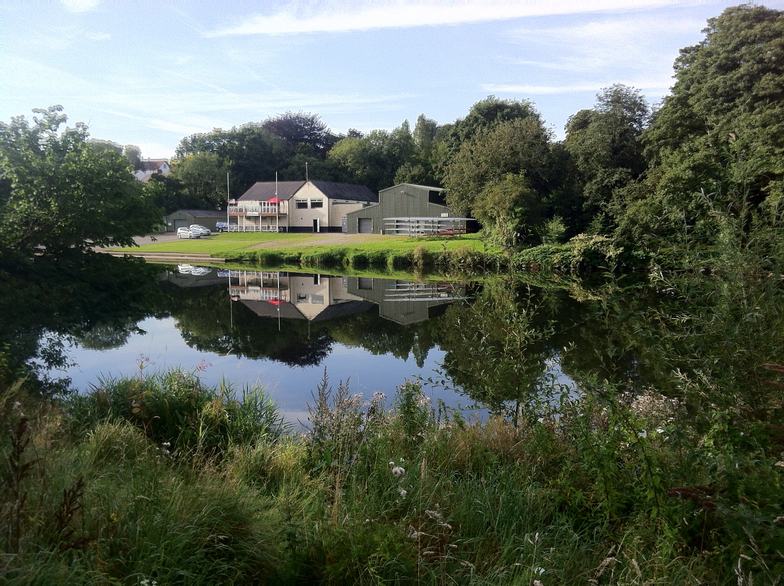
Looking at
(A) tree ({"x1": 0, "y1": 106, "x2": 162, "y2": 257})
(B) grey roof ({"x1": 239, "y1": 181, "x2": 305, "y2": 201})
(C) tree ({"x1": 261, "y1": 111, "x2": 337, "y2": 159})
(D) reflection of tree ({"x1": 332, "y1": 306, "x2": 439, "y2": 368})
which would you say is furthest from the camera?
(C) tree ({"x1": 261, "y1": 111, "x2": 337, "y2": 159})

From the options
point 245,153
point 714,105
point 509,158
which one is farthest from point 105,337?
point 245,153

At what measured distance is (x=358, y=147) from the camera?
62.5 m

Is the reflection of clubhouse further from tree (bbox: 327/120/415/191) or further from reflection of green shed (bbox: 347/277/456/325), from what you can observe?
tree (bbox: 327/120/415/191)

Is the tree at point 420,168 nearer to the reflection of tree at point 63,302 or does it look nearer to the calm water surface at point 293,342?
the calm water surface at point 293,342

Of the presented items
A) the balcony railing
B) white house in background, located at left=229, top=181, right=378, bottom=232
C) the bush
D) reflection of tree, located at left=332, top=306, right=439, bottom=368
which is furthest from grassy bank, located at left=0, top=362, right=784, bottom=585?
the balcony railing

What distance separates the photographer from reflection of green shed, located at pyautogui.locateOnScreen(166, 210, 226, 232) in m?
59.3

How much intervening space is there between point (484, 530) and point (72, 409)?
16.5 ft

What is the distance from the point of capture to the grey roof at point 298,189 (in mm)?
55438

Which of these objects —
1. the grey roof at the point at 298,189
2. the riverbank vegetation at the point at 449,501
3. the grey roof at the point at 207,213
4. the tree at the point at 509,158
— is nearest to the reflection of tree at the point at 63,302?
the riverbank vegetation at the point at 449,501

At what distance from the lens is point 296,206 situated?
184ft

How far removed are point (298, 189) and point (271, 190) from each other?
117 inches

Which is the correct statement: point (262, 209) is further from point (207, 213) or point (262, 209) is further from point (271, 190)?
point (207, 213)

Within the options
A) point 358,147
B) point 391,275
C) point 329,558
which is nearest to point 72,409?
point 329,558

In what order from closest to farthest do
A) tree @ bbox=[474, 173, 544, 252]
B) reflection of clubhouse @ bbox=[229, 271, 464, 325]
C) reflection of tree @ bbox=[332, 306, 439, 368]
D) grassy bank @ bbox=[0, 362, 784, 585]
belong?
grassy bank @ bbox=[0, 362, 784, 585], reflection of tree @ bbox=[332, 306, 439, 368], reflection of clubhouse @ bbox=[229, 271, 464, 325], tree @ bbox=[474, 173, 544, 252]
